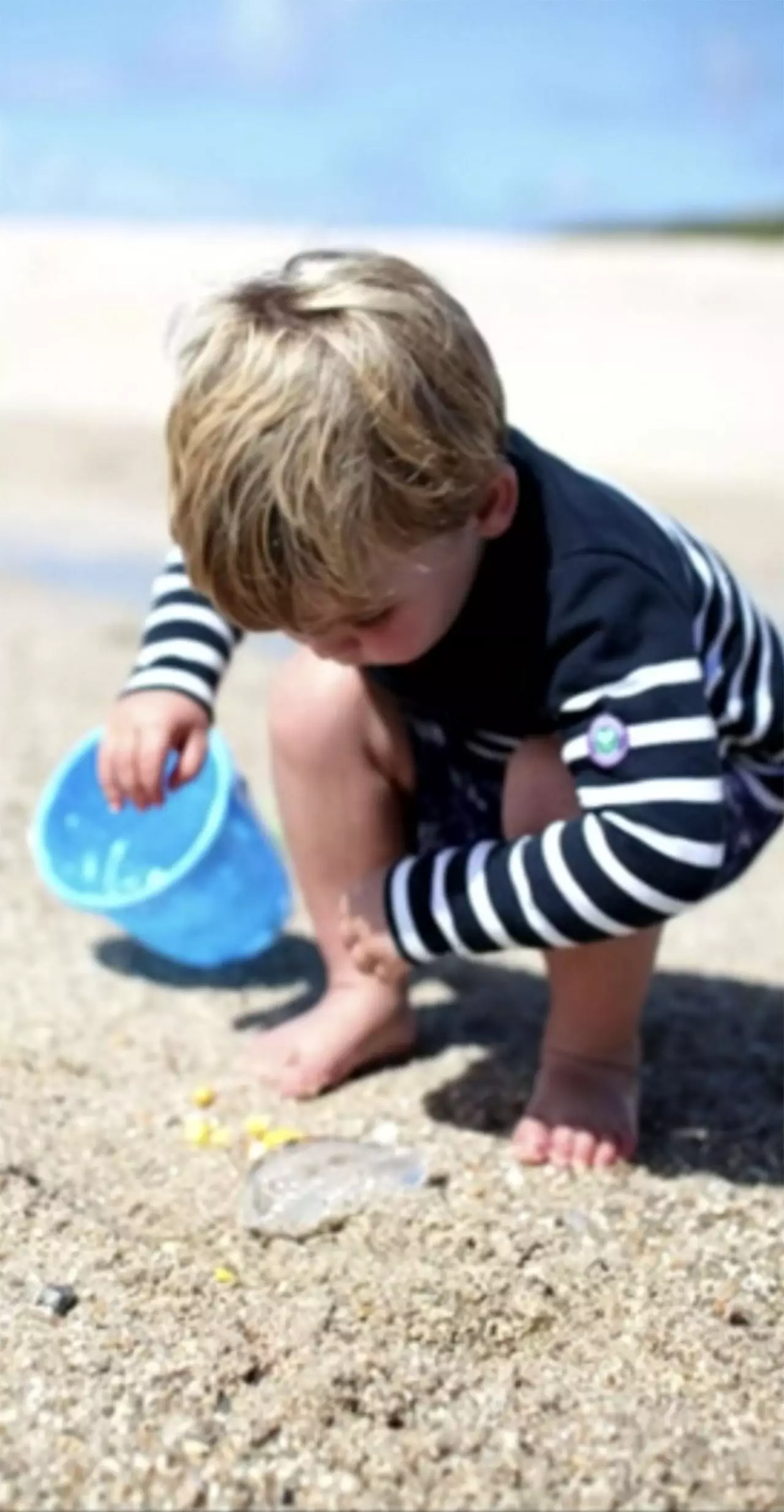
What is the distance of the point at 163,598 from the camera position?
8.46 ft

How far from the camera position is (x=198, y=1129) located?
92.3 inches

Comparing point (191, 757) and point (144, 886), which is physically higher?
point (191, 757)

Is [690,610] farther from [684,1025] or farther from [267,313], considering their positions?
[684,1025]

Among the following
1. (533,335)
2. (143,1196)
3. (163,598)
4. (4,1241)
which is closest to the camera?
(4,1241)

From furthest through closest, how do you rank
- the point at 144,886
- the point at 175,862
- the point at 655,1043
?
the point at 175,862 → the point at 144,886 → the point at 655,1043

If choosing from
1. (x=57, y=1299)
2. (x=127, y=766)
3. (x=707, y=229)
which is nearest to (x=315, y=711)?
(x=127, y=766)

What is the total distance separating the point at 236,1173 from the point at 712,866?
2.08 feet

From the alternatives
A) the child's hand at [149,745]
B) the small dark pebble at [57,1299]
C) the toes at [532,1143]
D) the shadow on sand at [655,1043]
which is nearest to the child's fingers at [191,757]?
the child's hand at [149,745]

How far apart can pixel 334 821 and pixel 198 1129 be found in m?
0.42

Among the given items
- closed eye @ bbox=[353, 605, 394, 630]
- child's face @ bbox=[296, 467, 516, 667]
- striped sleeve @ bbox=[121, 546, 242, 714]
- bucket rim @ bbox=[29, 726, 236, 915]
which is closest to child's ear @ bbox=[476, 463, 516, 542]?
child's face @ bbox=[296, 467, 516, 667]

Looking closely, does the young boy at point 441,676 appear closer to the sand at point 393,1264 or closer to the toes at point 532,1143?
the toes at point 532,1143

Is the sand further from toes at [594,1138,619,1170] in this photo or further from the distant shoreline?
the distant shoreline

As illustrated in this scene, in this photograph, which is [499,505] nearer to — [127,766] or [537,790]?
[537,790]

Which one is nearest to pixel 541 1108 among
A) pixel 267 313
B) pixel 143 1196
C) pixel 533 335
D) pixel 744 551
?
pixel 143 1196
